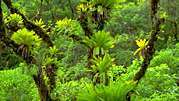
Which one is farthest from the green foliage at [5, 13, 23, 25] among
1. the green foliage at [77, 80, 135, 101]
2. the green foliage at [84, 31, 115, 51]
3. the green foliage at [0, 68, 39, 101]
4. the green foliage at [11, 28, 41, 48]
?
the green foliage at [0, 68, 39, 101]

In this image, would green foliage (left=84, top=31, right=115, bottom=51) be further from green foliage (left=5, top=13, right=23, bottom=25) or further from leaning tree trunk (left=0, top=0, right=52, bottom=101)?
green foliage (left=5, top=13, right=23, bottom=25)

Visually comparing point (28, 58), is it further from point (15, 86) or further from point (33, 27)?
point (15, 86)

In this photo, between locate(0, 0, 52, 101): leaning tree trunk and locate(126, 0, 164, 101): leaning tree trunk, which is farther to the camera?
locate(0, 0, 52, 101): leaning tree trunk

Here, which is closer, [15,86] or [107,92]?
[107,92]

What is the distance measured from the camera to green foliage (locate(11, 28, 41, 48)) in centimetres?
362

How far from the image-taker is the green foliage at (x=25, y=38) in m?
3.62

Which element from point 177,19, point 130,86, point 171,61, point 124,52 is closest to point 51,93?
point 130,86

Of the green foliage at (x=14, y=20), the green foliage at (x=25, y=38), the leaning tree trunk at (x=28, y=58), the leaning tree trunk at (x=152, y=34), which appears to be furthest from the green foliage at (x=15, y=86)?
the leaning tree trunk at (x=152, y=34)

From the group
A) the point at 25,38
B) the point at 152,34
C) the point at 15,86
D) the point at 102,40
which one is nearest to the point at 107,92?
the point at 102,40

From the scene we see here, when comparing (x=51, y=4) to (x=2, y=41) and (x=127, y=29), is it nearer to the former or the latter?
(x=127, y=29)

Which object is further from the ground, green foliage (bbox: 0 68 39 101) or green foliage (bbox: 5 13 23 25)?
green foliage (bbox: 5 13 23 25)

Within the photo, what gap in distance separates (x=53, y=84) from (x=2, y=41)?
3.22 ft

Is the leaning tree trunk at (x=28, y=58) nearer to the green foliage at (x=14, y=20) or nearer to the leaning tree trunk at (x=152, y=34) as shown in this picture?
the green foliage at (x=14, y=20)

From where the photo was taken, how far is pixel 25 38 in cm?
367
